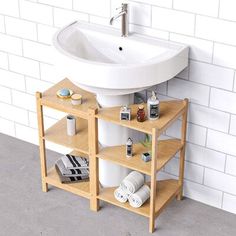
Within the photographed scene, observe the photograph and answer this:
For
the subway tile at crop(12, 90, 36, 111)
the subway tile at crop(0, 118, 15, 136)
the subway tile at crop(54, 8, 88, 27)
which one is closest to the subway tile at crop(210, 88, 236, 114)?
the subway tile at crop(54, 8, 88, 27)

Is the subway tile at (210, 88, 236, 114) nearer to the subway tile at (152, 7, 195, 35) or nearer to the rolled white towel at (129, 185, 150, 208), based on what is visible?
the subway tile at (152, 7, 195, 35)

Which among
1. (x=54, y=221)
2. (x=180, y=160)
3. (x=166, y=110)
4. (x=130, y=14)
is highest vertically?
(x=130, y=14)

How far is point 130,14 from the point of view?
355 cm

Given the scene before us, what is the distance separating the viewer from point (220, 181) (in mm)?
3662

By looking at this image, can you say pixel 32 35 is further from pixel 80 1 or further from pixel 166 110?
pixel 166 110

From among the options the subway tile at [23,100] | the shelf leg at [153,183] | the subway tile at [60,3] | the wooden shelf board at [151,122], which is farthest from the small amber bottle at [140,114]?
the subway tile at [23,100]

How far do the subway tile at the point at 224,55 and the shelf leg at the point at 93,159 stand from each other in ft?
2.27

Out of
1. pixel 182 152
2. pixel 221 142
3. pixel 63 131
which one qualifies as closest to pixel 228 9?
pixel 221 142

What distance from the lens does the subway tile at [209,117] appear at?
3.49m

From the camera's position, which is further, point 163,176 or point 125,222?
point 163,176

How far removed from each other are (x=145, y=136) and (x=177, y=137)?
20 cm

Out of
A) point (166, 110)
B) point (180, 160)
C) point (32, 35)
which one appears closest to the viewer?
point (166, 110)

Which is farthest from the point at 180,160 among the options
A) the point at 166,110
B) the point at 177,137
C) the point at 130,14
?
the point at 130,14

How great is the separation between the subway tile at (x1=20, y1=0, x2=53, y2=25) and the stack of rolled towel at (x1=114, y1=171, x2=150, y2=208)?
1.06m
